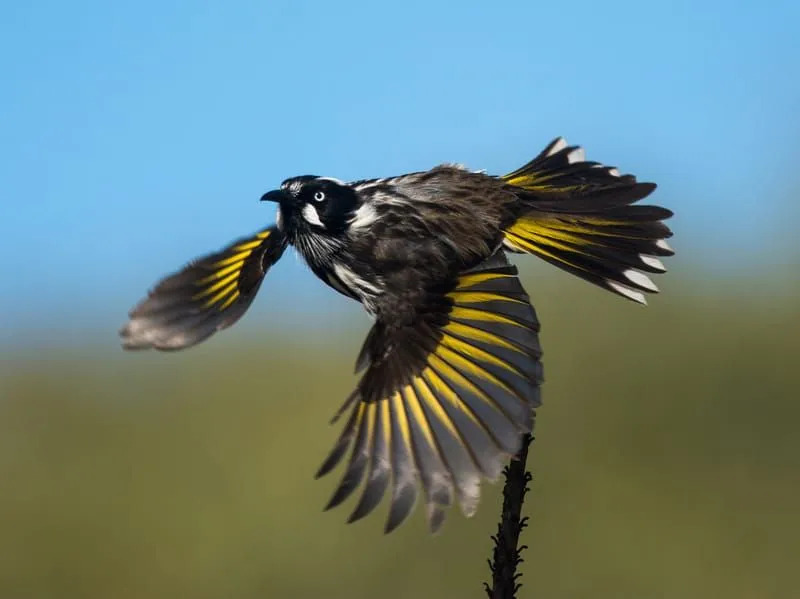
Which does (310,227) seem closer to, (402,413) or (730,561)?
(402,413)

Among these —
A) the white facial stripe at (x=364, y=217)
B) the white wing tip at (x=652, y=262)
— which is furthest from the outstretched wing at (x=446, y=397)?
the white wing tip at (x=652, y=262)

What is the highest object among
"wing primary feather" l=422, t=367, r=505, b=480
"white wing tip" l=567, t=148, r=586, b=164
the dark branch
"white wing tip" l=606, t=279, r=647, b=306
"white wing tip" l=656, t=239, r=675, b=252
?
"white wing tip" l=567, t=148, r=586, b=164

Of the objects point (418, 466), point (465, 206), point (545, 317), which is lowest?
point (418, 466)

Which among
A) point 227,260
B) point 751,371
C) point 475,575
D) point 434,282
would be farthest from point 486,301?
point 751,371

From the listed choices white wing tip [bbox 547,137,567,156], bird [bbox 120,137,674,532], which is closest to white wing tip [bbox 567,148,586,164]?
white wing tip [bbox 547,137,567,156]

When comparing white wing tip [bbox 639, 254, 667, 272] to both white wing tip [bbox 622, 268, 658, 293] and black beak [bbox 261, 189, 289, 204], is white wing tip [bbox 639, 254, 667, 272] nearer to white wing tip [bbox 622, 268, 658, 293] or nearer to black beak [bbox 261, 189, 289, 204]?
white wing tip [bbox 622, 268, 658, 293]

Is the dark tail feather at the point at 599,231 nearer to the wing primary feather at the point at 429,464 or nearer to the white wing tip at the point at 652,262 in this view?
the white wing tip at the point at 652,262
